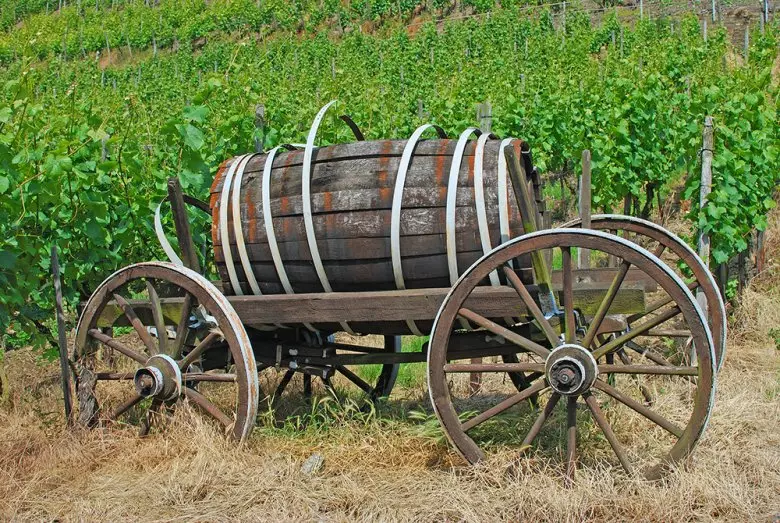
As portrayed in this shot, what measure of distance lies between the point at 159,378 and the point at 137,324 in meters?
0.42

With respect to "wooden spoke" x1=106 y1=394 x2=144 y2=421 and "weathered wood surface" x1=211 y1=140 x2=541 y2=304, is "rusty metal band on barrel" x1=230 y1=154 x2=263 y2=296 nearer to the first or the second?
"weathered wood surface" x1=211 y1=140 x2=541 y2=304

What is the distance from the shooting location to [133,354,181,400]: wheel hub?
4363 mm

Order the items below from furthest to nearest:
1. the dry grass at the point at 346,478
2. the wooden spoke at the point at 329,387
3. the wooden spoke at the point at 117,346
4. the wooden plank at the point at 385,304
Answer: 1. the wooden spoke at the point at 329,387
2. the wooden spoke at the point at 117,346
3. the wooden plank at the point at 385,304
4. the dry grass at the point at 346,478

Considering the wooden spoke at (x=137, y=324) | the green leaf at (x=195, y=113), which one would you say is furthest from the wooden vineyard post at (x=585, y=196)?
the green leaf at (x=195, y=113)

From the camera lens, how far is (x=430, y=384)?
385cm

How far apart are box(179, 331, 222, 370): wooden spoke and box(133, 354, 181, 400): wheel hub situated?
0.05 meters

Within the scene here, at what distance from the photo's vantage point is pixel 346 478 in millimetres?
3957

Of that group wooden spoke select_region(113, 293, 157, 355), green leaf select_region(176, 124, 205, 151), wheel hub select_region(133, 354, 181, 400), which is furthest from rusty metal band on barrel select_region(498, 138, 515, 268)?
green leaf select_region(176, 124, 205, 151)

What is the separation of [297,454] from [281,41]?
30141 millimetres

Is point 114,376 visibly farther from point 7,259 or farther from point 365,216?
point 365,216

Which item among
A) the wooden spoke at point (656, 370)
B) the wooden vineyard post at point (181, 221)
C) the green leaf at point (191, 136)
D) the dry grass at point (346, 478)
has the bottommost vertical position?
the dry grass at point (346, 478)

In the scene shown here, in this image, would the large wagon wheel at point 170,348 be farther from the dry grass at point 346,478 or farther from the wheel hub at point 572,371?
the wheel hub at point 572,371

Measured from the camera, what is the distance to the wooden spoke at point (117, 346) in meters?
4.50

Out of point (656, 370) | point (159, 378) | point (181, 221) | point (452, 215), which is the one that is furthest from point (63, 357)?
point (656, 370)
